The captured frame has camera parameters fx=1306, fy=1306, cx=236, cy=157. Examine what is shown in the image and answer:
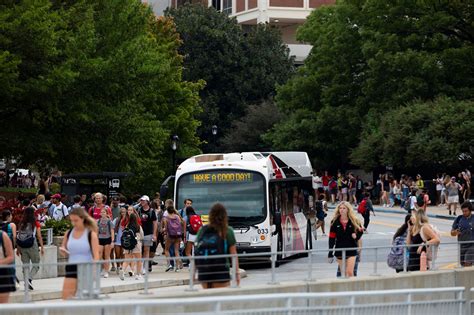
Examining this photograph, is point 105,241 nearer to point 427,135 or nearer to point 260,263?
point 260,263

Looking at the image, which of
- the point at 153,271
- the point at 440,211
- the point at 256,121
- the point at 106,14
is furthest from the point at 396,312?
the point at 256,121

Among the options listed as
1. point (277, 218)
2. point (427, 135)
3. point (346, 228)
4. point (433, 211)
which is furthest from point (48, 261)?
point (427, 135)

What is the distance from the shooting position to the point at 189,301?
521 inches

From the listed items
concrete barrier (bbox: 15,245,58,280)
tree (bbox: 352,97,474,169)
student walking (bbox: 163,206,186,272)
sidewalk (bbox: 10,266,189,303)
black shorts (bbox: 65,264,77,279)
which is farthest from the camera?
tree (bbox: 352,97,474,169)

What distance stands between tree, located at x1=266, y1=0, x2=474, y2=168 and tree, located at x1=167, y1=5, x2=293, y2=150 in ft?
38.2

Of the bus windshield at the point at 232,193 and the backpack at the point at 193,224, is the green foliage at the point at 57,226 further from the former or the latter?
the bus windshield at the point at 232,193

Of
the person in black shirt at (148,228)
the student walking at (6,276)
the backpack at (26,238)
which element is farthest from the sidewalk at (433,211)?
the student walking at (6,276)

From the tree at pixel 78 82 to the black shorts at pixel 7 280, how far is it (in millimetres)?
20087

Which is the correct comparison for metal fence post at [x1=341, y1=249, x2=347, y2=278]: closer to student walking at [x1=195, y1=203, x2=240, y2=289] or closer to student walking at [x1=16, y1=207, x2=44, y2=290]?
student walking at [x1=195, y1=203, x2=240, y2=289]

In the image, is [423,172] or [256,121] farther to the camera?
[256,121]

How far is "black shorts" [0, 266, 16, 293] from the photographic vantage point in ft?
55.7

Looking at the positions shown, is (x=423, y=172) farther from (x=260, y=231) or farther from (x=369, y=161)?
(x=260, y=231)

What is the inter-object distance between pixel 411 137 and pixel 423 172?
4055 mm

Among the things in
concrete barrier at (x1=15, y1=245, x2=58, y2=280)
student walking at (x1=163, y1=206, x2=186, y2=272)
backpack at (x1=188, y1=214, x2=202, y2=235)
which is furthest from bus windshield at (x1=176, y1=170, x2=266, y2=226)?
concrete barrier at (x1=15, y1=245, x2=58, y2=280)
